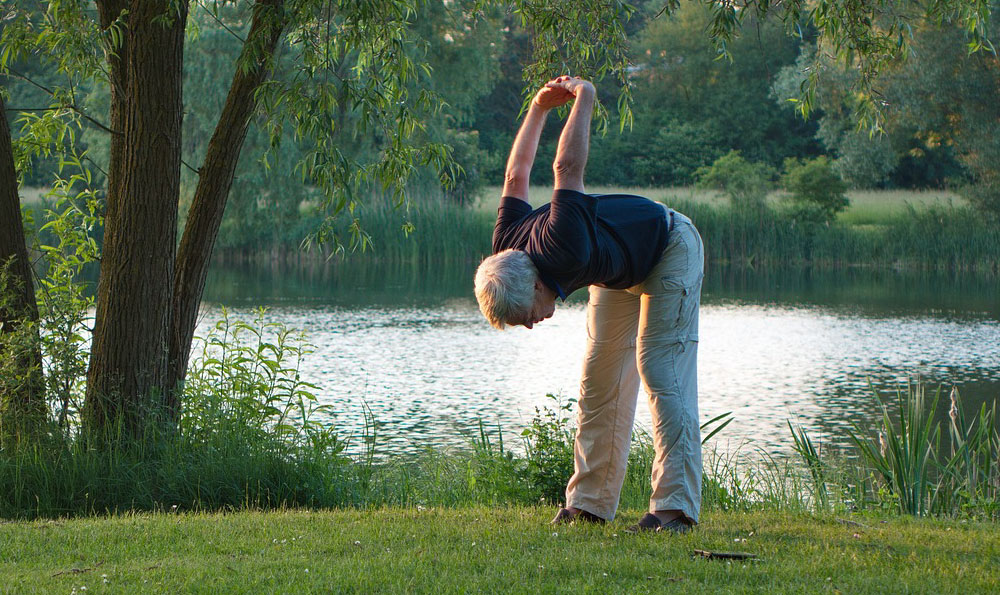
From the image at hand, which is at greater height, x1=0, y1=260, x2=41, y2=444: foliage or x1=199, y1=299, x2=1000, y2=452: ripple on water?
x1=0, y1=260, x2=41, y2=444: foliage

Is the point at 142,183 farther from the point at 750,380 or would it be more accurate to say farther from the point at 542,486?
the point at 750,380

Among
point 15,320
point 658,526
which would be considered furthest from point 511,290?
point 15,320

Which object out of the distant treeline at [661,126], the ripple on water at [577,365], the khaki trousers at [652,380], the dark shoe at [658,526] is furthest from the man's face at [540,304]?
the distant treeline at [661,126]

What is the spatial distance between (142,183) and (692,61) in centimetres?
4798

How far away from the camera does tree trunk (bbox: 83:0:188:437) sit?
600 cm

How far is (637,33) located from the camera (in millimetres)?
55625

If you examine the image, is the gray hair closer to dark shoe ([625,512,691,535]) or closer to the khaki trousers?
the khaki trousers

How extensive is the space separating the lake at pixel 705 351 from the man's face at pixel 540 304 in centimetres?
463

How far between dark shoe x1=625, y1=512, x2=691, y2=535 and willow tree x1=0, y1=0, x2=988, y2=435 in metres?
2.37

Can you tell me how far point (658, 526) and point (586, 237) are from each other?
1.18 metres

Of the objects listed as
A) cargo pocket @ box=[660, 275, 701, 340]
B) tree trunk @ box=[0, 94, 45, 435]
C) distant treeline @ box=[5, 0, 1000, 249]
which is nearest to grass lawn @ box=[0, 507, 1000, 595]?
cargo pocket @ box=[660, 275, 701, 340]

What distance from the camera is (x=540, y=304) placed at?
3.77 meters

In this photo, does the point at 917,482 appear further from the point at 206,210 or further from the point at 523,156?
the point at 206,210

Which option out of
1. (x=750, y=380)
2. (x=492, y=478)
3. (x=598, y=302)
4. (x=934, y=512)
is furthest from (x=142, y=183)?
(x=750, y=380)
